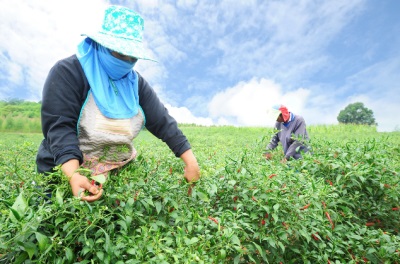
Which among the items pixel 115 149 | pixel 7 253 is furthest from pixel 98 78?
A: pixel 7 253

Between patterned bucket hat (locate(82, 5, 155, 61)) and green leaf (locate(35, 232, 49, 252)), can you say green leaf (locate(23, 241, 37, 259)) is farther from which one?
patterned bucket hat (locate(82, 5, 155, 61))

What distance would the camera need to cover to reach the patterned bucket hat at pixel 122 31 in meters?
1.90

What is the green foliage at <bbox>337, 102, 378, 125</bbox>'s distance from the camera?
1741 inches

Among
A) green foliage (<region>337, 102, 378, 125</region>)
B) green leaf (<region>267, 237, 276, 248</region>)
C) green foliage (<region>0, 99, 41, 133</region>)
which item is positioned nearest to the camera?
green leaf (<region>267, 237, 276, 248</region>)

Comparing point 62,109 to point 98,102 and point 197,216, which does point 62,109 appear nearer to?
point 98,102

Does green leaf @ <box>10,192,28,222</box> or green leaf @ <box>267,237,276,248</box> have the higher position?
green leaf @ <box>10,192,28,222</box>

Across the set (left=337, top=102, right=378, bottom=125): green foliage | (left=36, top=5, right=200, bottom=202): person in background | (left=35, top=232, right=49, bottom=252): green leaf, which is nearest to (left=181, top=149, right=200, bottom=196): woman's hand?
(left=36, top=5, right=200, bottom=202): person in background

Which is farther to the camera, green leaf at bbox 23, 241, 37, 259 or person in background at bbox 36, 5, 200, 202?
person in background at bbox 36, 5, 200, 202

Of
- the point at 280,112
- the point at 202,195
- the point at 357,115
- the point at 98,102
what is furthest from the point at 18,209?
the point at 357,115

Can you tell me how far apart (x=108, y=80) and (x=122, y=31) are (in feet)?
1.04

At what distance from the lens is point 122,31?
196 centimetres

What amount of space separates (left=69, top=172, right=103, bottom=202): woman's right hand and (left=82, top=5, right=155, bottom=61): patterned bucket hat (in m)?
0.78

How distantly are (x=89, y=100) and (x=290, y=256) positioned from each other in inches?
64.6

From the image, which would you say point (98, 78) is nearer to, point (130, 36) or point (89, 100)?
point (89, 100)
